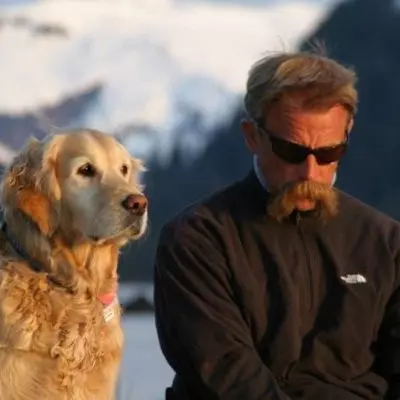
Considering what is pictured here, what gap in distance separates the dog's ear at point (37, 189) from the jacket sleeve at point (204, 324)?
405 mm

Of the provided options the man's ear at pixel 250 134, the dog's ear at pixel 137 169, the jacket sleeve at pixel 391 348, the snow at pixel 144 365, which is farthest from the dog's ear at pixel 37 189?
the snow at pixel 144 365

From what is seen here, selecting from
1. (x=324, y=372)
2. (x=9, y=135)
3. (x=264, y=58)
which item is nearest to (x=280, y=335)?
(x=324, y=372)

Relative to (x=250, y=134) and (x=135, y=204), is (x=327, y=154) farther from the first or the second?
(x=135, y=204)

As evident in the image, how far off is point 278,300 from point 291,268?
5.0 inches

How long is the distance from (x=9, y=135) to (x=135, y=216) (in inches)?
94.7

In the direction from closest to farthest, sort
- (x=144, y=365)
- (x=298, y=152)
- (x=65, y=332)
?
(x=298, y=152) < (x=65, y=332) < (x=144, y=365)

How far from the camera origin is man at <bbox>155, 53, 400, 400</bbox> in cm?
434

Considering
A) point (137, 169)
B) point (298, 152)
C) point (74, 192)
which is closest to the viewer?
point (298, 152)

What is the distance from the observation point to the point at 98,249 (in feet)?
15.3

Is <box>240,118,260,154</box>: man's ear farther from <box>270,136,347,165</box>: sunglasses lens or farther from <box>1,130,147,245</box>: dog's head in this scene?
<box>1,130,147,245</box>: dog's head

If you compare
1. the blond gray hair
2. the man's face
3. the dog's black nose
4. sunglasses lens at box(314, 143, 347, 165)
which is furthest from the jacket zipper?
the dog's black nose

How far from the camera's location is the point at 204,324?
4.28 m

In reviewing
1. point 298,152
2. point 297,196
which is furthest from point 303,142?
point 297,196

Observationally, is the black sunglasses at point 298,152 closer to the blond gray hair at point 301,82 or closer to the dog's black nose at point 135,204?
the blond gray hair at point 301,82
